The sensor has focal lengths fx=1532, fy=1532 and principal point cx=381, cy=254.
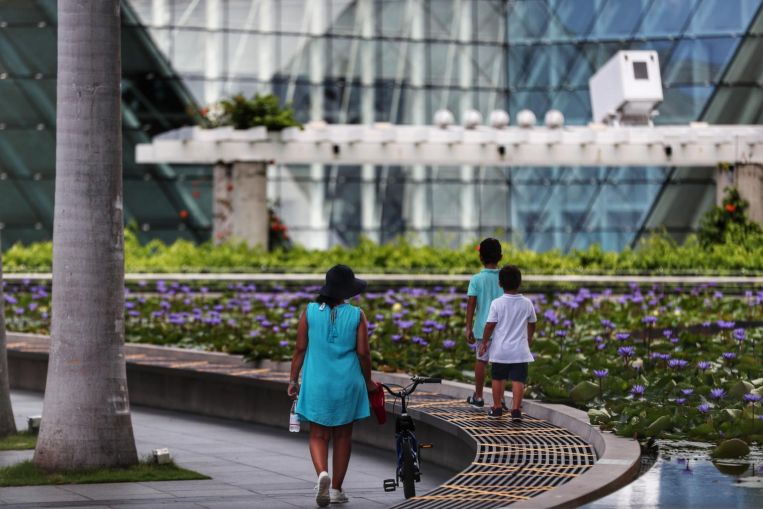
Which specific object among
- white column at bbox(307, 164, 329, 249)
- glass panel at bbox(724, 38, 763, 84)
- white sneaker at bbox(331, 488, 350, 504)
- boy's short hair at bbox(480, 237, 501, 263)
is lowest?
white sneaker at bbox(331, 488, 350, 504)

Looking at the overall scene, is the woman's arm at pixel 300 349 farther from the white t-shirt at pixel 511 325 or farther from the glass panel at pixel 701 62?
the glass panel at pixel 701 62

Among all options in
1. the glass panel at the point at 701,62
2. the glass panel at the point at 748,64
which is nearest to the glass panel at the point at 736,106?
the glass panel at the point at 748,64

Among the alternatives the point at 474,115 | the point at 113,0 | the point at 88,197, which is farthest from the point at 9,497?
the point at 474,115

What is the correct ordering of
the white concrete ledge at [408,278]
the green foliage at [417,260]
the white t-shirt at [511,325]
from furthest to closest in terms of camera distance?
1. the green foliage at [417,260]
2. the white concrete ledge at [408,278]
3. the white t-shirt at [511,325]

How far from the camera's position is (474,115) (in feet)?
110

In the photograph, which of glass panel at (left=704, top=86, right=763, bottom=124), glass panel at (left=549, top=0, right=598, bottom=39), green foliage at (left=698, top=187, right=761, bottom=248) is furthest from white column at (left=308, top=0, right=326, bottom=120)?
green foliage at (left=698, top=187, right=761, bottom=248)

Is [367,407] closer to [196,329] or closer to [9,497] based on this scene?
[9,497]

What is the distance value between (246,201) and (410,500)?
77.3ft

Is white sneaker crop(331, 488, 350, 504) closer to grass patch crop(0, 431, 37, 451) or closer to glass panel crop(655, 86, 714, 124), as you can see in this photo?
grass patch crop(0, 431, 37, 451)

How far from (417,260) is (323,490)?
2112cm

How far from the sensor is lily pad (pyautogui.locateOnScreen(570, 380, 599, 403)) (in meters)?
11.2

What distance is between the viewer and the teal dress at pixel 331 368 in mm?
8523

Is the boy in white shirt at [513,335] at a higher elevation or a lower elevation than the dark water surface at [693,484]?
higher

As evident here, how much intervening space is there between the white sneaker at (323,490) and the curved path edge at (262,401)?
1404 mm
